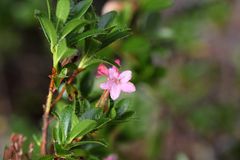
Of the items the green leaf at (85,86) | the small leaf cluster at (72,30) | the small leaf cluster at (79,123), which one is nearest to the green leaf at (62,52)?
the small leaf cluster at (72,30)

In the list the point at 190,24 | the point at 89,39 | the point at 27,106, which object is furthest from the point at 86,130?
the point at 190,24

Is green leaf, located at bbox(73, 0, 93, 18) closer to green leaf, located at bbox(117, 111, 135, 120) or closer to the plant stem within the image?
the plant stem

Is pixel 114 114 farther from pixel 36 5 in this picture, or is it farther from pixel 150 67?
pixel 36 5

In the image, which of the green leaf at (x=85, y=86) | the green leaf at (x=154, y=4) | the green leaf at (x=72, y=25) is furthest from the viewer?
the green leaf at (x=154, y=4)

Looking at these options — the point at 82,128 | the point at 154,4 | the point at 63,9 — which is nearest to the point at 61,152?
the point at 82,128

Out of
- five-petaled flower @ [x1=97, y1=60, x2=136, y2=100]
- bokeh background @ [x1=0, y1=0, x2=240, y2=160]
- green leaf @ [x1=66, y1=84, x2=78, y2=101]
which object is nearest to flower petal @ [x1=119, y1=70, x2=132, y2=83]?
five-petaled flower @ [x1=97, y1=60, x2=136, y2=100]

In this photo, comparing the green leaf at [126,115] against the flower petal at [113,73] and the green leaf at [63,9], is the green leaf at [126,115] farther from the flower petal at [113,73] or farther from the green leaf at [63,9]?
the green leaf at [63,9]
